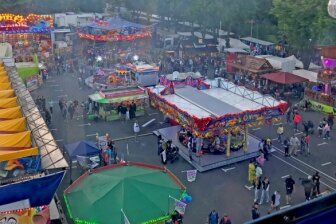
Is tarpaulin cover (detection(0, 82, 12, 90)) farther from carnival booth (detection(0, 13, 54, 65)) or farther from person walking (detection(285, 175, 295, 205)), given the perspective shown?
carnival booth (detection(0, 13, 54, 65))

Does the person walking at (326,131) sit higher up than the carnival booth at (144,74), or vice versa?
the carnival booth at (144,74)

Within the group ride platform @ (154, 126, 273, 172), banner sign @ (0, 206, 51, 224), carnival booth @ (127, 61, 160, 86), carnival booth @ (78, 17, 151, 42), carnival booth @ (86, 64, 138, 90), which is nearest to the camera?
banner sign @ (0, 206, 51, 224)

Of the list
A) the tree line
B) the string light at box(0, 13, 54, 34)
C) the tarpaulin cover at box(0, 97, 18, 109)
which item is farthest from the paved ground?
the string light at box(0, 13, 54, 34)

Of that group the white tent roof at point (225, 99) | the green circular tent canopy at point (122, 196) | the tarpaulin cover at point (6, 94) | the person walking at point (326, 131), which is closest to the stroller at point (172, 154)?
the white tent roof at point (225, 99)

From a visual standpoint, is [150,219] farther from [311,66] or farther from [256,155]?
[311,66]

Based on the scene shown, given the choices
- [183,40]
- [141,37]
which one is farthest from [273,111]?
[183,40]

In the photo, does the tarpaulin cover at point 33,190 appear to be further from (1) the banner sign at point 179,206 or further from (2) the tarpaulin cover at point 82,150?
(2) the tarpaulin cover at point 82,150
